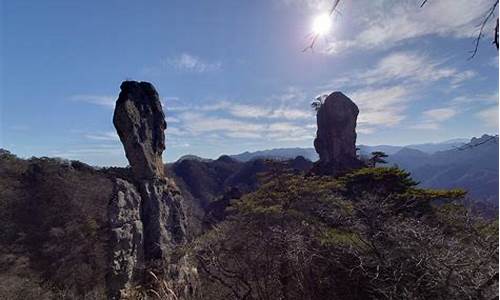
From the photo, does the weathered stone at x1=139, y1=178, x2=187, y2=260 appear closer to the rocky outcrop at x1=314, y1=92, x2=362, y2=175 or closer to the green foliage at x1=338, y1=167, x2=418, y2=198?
the green foliage at x1=338, y1=167, x2=418, y2=198

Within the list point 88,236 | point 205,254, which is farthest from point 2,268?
point 205,254

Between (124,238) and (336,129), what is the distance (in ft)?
82.1

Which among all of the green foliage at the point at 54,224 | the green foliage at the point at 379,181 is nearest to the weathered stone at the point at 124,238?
the green foliage at the point at 54,224

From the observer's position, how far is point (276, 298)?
9.83m

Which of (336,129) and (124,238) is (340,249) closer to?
(124,238)

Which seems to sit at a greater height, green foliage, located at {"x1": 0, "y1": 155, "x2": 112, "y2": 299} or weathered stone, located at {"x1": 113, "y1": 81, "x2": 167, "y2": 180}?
weathered stone, located at {"x1": 113, "y1": 81, "x2": 167, "y2": 180}

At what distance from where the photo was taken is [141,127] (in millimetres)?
21938

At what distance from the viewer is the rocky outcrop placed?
40000 millimetres

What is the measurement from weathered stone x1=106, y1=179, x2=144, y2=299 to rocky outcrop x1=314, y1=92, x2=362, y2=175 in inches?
849

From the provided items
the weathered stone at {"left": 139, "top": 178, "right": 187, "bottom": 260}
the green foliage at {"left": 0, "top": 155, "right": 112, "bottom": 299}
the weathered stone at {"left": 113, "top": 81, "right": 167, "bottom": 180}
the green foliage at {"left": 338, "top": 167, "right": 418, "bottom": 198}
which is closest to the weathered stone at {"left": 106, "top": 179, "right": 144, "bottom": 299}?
the weathered stone at {"left": 139, "top": 178, "right": 187, "bottom": 260}

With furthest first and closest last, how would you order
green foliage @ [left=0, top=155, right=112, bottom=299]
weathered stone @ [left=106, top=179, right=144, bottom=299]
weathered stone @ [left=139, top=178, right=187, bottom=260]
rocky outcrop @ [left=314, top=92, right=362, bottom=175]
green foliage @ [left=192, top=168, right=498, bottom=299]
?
rocky outcrop @ [left=314, top=92, right=362, bottom=175], green foliage @ [left=0, top=155, right=112, bottom=299], weathered stone @ [left=139, top=178, right=187, bottom=260], weathered stone @ [left=106, top=179, right=144, bottom=299], green foliage @ [left=192, top=168, right=498, bottom=299]

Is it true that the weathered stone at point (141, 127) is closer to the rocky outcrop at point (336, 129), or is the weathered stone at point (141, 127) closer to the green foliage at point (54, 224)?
the green foliage at point (54, 224)

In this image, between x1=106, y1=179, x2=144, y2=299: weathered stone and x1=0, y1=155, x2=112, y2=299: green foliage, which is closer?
x1=106, y1=179, x2=144, y2=299: weathered stone

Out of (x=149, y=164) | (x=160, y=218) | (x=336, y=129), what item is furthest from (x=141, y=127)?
(x=336, y=129)
